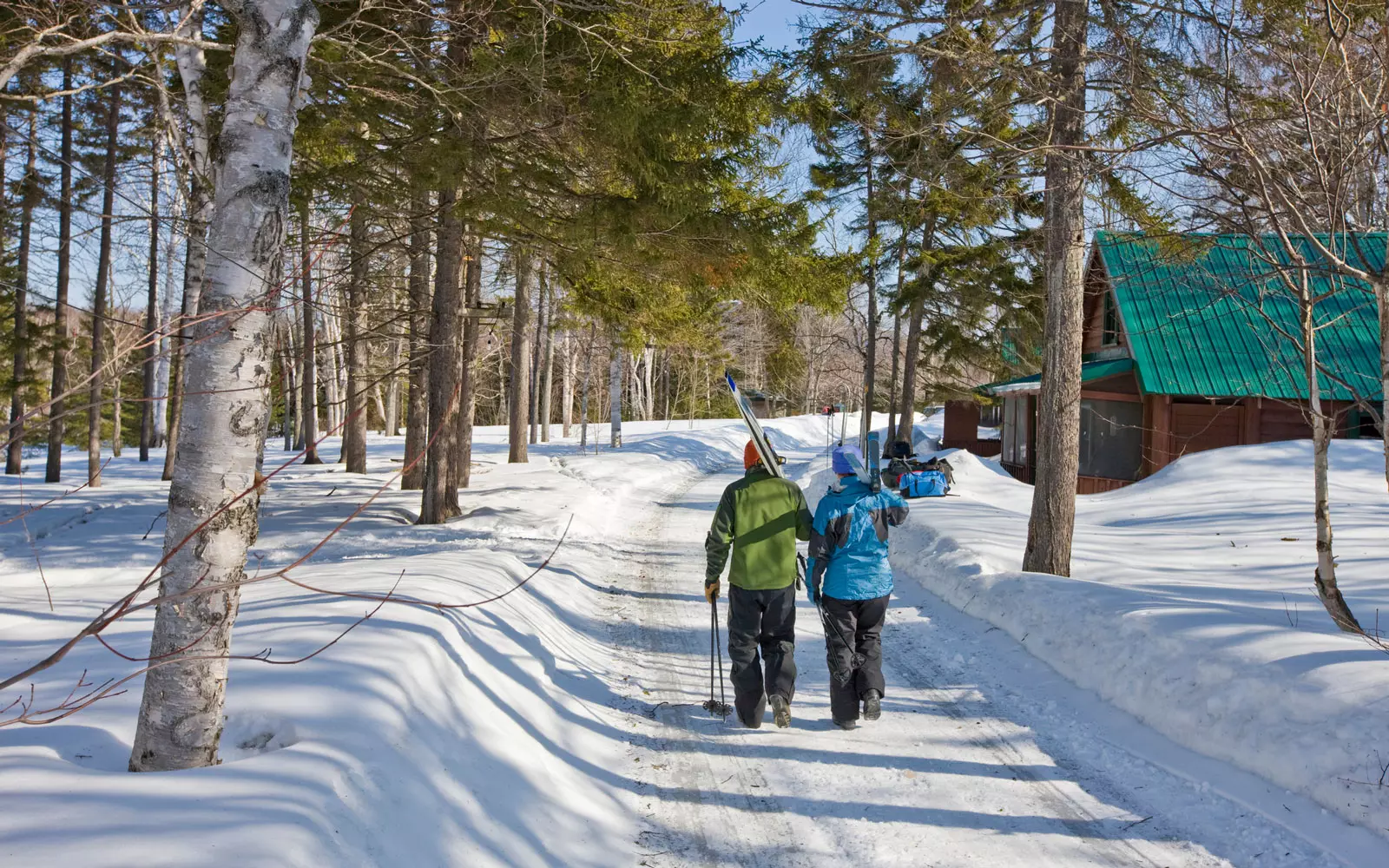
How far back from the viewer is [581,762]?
188 inches

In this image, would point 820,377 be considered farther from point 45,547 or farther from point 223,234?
point 223,234

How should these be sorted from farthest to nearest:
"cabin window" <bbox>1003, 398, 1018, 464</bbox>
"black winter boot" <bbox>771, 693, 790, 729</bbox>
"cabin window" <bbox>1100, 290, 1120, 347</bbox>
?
"cabin window" <bbox>1003, 398, 1018, 464</bbox>
"cabin window" <bbox>1100, 290, 1120, 347</bbox>
"black winter boot" <bbox>771, 693, 790, 729</bbox>

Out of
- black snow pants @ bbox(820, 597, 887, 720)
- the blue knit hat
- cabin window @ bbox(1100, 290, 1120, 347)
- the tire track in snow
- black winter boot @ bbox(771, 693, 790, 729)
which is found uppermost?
cabin window @ bbox(1100, 290, 1120, 347)

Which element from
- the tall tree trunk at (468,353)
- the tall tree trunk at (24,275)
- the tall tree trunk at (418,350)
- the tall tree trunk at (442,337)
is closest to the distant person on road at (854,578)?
the tall tree trunk at (442,337)

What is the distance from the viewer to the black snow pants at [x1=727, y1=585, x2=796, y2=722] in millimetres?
5414

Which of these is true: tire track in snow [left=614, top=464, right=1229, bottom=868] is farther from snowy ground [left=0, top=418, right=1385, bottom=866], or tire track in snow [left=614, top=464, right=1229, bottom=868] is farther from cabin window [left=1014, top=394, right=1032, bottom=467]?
cabin window [left=1014, top=394, right=1032, bottom=467]

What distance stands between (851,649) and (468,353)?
8.99 metres

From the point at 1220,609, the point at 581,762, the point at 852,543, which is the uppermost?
the point at 852,543

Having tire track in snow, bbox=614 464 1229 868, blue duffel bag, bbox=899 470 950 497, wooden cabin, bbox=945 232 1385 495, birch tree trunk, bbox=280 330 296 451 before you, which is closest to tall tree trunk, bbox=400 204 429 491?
birch tree trunk, bbox=280 330 296 451

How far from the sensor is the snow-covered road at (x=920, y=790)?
386cm

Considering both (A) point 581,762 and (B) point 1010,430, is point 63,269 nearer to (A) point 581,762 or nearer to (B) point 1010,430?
(A) point 581,762

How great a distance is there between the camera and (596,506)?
14766 millimetres

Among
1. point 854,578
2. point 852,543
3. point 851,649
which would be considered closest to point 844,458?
point 852,543

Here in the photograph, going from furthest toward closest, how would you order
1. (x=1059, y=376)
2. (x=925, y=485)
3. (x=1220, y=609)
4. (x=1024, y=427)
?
(x=1024, y=427) → (x=925, y=485) → (x=1059, y=376) → (x=1220, y=609)
